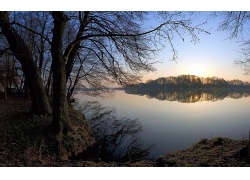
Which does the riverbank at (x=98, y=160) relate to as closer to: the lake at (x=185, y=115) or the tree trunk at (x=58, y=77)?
the lake at (x=185, y=115)

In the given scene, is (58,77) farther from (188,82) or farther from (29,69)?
(188,82)

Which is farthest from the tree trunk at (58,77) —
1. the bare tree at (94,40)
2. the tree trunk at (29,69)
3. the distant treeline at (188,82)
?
the distant treeline at (188,82)

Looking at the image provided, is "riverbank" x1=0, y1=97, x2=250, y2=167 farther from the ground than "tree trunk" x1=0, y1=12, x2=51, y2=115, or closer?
closer

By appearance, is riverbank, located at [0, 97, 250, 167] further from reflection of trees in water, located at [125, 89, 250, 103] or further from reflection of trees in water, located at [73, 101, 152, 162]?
reflection of trees in water, located at [125, 89, 250, 103]

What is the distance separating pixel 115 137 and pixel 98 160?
0.96m

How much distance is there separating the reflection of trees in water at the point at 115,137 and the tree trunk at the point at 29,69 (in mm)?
1252

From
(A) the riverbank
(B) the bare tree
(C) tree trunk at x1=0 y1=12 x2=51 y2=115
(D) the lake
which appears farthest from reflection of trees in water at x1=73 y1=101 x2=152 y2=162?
(C) tree trunk at x1=0 y1=12 x2=51 y2=115

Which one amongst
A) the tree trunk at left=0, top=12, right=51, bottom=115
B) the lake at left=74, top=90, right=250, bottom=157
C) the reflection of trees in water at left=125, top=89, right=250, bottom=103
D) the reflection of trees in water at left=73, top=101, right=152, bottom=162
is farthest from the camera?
the tree trunk at left=0, top=12, right=51, bottom=115

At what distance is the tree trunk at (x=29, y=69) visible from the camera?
3.78m

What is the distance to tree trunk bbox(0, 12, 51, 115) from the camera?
12.4 feet

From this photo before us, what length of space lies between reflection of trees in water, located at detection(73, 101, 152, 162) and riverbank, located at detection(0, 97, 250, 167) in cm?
39
